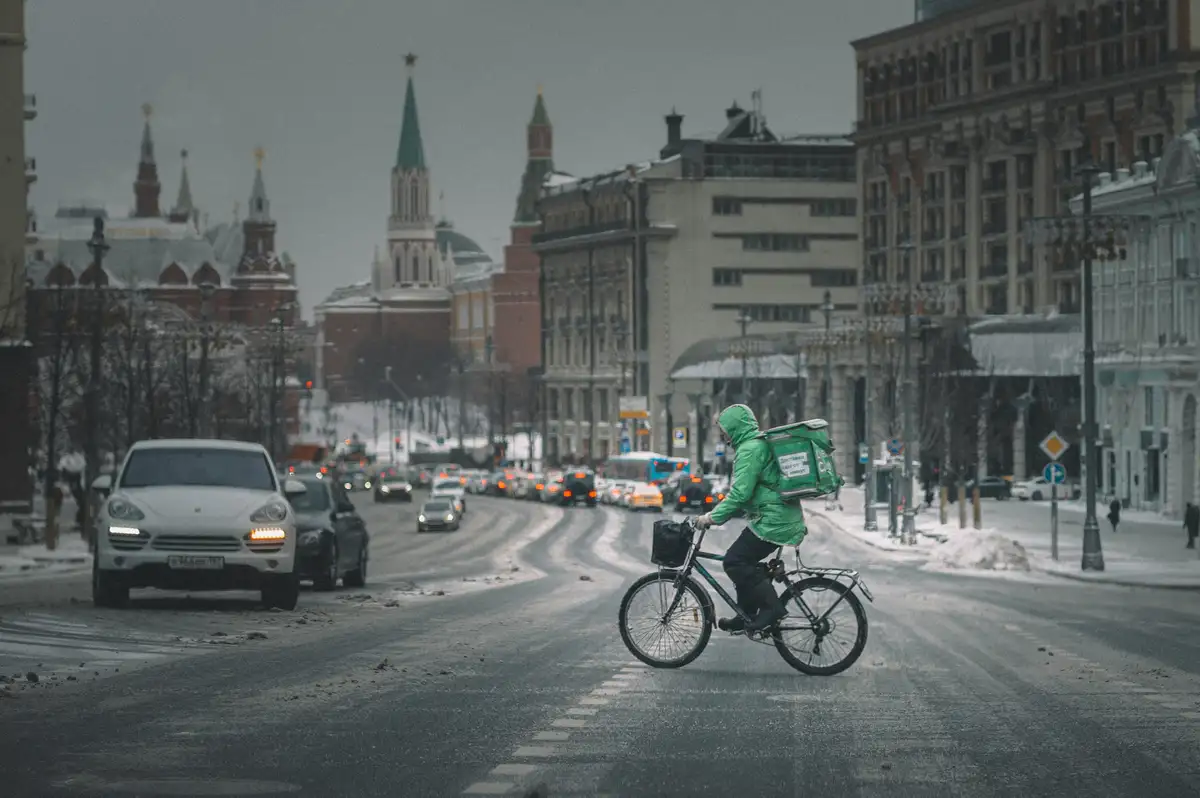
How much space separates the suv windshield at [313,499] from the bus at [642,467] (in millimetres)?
86440

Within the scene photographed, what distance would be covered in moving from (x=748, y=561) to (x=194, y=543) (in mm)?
8980

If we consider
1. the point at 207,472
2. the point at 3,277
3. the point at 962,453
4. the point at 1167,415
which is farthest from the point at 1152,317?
the point at 207,472

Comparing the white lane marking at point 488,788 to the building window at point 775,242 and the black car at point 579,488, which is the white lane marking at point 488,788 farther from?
the building window at point 775,242

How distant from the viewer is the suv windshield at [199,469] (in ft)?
81.7

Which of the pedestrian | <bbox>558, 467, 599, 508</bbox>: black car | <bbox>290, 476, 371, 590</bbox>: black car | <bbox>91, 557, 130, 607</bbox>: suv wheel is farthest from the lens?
<bbox>558, 467, 599, 508</bbox>: black car

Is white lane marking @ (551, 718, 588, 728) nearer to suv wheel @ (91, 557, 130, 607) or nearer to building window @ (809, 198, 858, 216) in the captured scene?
suv wheel @ (91, 557, 130, 607)

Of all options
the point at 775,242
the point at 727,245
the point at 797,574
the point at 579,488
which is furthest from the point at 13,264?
the point at 775,242

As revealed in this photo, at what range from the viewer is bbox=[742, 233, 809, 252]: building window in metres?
164

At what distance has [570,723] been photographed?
12.7 metres

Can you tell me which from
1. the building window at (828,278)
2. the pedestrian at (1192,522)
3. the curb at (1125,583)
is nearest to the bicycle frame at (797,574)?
the curb at (1125,583)

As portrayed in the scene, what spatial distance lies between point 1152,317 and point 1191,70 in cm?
3384

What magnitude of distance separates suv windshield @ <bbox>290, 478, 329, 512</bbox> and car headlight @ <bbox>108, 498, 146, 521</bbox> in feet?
21.9

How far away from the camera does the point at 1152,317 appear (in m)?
76.6

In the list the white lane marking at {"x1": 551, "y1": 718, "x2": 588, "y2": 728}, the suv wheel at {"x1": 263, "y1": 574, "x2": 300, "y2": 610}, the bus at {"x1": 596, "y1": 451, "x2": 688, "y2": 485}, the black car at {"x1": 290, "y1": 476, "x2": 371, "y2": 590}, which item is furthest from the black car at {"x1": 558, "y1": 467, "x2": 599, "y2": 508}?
the white lane marking at {"x1": 551, "y1": 718, "x2": 588, "y2": 728}
